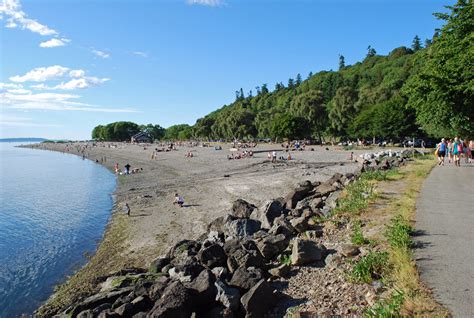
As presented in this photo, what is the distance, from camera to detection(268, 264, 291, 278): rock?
912 cm

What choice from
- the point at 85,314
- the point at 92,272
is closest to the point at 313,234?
the point at 85,314

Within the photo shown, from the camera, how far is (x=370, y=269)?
792cm

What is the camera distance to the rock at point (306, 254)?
9.40 meters

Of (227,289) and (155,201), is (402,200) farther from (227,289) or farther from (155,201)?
(155,201)

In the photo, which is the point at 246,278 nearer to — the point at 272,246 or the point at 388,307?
the point at 272,246

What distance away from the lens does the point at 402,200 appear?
1355 cm

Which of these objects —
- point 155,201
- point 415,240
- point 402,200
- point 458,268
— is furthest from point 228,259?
point 155,201

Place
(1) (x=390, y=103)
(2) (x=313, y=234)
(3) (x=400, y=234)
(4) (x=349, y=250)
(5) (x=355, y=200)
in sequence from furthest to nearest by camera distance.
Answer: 1. (1) (x=390, y=103)
2. (5) (x=355, y=200)
3. (2) (x=313, y=234)
4. (4) (x=349, y=250)
5. (3) (x=400, y=234)

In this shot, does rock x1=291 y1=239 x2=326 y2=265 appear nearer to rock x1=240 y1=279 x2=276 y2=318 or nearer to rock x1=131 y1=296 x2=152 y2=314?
rock x1=240 y1=279 x2=276 y2=318

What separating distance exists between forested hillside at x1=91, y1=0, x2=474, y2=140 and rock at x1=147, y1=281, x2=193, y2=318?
1457 cm

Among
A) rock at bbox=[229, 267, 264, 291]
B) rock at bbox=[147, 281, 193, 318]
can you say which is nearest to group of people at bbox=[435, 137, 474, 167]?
rock at bbox=[229, 267, 264, 291]

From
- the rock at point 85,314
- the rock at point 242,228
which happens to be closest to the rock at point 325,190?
the rock at point 242,228

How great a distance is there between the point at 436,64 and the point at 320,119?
80109mm

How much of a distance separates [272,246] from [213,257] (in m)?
1.82
